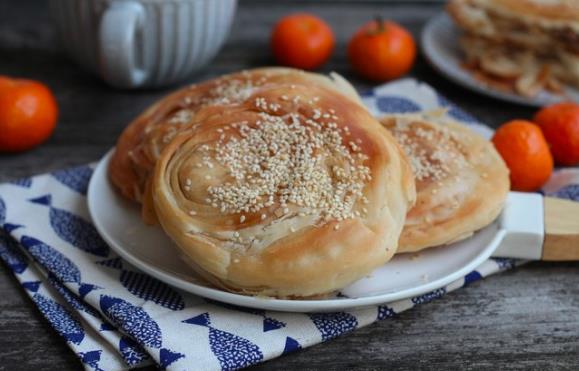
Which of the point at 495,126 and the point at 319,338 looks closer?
the point at 319,338

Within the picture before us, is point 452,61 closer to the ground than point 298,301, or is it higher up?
closer to the ground

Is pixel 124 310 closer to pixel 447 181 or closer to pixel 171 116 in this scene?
pixel 171 116

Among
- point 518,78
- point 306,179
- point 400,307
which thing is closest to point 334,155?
point 306,179

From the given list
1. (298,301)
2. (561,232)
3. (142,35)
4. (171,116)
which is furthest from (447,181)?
(142,35)

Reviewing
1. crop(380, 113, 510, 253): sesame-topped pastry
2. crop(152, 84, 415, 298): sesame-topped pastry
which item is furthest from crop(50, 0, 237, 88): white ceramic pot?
crop(380, 113, 510, 253): sesame-topped pastry

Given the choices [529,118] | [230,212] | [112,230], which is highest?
[230,212]

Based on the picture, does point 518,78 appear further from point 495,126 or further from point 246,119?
point 246,119
